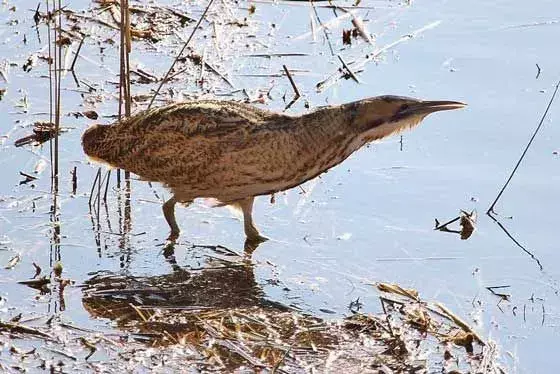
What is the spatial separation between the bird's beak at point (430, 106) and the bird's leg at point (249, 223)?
2.92 feet

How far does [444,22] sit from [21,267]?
4.60 metres

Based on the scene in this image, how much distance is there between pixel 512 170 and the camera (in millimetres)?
7977

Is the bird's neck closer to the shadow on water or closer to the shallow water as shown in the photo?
the shallow water

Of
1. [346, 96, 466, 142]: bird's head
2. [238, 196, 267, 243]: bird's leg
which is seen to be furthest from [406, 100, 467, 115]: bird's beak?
[238, 196, 267, 243]: bird's leg

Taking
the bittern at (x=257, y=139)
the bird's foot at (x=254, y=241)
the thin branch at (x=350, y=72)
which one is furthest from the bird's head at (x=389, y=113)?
the thin branch at (x=350, y=72)

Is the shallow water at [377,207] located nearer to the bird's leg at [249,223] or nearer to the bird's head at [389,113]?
the bird's leg at [249,223]

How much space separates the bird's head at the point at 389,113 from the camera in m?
6.98

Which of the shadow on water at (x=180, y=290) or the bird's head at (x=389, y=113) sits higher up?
the bird's head at (x=389, y=113)

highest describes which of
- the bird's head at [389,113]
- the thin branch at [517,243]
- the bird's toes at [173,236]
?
the bird's head at [389,113]

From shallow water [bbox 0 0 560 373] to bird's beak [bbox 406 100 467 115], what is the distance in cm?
67

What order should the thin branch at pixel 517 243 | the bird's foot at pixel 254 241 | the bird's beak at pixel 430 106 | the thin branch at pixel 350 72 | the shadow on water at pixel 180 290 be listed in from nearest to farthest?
the shadow on water at pixel 180 290 → the bird's beak at pixel 430 106 → the thin branch at pixel 517 243 → the bird's foot at pixel 254 241 → the thin branch at pixel 350 72

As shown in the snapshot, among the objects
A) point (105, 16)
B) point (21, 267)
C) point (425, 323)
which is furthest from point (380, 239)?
point (105, 16)

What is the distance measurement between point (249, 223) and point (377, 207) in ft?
2.45

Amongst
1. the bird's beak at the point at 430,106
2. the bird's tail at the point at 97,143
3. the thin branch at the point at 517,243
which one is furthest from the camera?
the bird's tail at the point at 97,143
